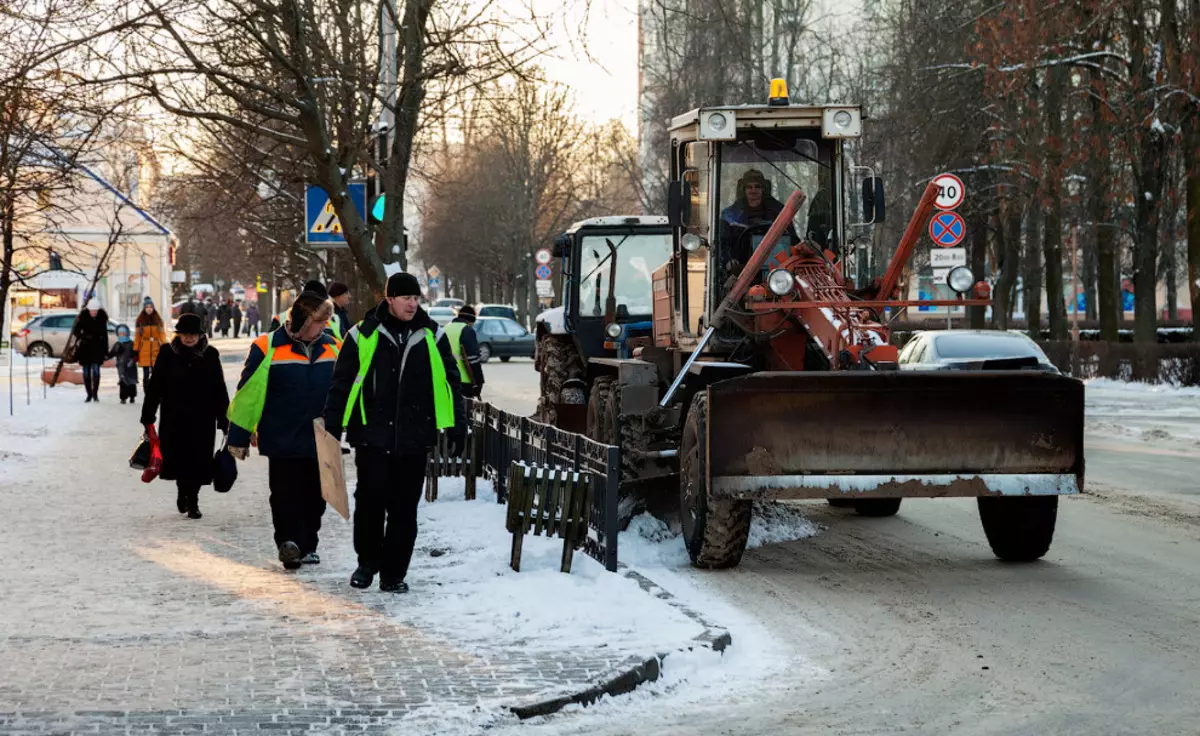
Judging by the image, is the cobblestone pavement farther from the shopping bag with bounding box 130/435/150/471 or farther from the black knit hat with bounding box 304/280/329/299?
the black knit hat with bounding box 304/280/329/299

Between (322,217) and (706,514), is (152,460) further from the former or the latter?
(322,217)

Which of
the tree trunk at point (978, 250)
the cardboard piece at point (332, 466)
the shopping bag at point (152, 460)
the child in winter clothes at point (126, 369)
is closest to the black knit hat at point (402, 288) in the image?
the cardboard piece at point (332, 466)

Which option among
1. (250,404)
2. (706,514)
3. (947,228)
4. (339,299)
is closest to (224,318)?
(947,228)

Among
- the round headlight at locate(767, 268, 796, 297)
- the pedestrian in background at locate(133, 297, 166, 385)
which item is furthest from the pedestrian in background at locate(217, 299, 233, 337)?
the round headlight at locate(767, 268, 796, 297)

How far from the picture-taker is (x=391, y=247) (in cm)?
1959

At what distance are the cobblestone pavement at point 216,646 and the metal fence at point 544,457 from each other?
1112 millimetres

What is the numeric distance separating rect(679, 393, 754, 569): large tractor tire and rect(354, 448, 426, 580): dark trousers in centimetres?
182

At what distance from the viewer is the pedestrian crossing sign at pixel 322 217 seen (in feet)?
70.9

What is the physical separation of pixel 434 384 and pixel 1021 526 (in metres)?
4.15

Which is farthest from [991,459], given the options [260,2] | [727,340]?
[260,2]

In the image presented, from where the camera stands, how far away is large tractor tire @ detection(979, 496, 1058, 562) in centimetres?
1123

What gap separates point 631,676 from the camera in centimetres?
742

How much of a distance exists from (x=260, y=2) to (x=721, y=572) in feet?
26.5

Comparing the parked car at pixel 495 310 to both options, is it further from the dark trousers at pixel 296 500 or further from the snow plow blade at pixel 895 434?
the snow plow blade at pixel 895 434
